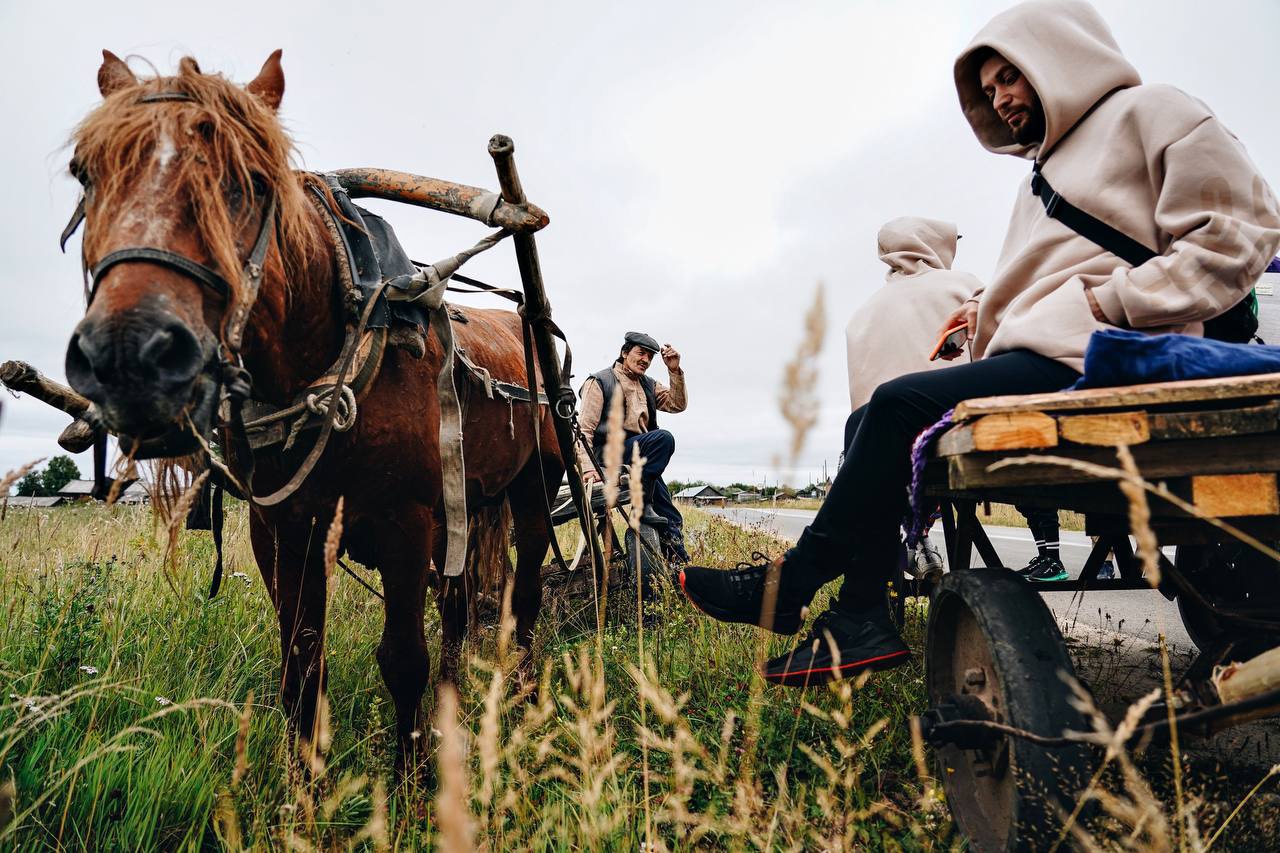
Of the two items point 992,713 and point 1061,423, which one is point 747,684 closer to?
point 992,713

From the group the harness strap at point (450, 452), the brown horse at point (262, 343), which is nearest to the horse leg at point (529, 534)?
the brown horse at point (262, 343)

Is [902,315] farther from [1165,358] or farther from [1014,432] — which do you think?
[1014,432]

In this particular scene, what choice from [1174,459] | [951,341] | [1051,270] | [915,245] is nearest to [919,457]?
[1174,459]

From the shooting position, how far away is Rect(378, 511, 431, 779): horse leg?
8.28 feet

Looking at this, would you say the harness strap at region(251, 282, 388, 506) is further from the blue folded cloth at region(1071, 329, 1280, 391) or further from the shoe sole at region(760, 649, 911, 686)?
the blue folded cloth at region(1071, 329, 1280, 391)

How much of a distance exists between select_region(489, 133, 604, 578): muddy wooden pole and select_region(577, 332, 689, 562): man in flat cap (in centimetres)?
119

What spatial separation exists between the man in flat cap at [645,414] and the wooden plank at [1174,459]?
12.1ft

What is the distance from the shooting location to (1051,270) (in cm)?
199

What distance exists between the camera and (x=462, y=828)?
1.96ft

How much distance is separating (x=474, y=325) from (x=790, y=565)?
234cm

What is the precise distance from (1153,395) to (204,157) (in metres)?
2.25

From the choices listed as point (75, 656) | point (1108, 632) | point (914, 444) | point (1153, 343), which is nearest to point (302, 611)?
point (75, 656)

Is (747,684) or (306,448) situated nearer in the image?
(306,448)

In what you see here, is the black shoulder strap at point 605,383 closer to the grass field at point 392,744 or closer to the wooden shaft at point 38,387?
the grass field at point 392,744
